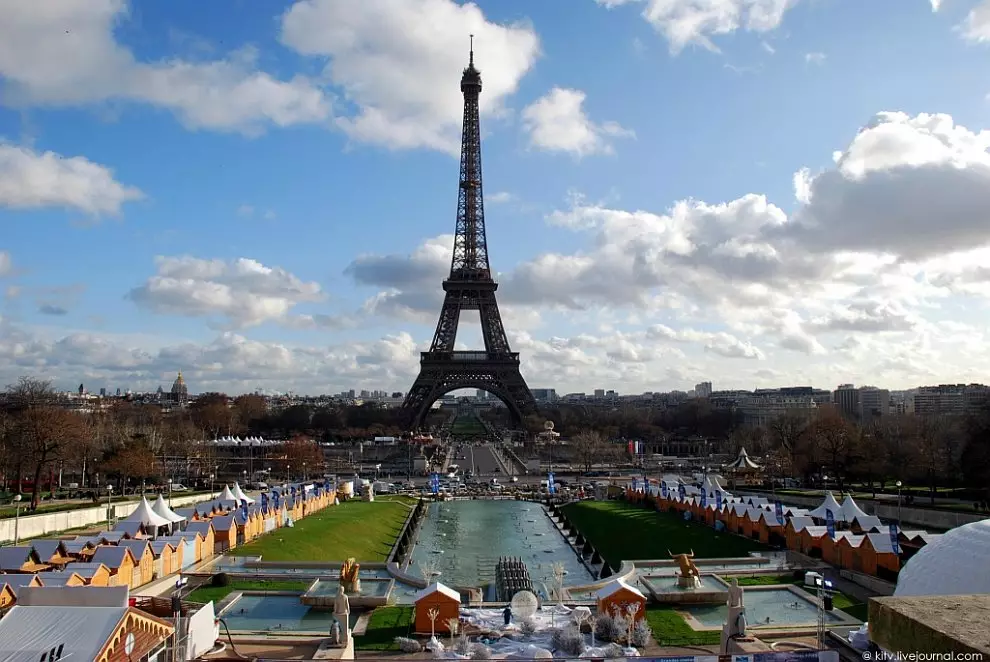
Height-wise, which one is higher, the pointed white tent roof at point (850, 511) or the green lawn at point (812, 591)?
the pointed white tent roof at point (850, 511)

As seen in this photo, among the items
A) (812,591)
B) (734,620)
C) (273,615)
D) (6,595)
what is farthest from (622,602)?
(6,595)

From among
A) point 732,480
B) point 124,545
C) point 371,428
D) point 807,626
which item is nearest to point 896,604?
point 807,626

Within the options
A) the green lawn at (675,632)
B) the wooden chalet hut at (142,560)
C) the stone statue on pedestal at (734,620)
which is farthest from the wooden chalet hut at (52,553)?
the stone statue on pedestal at (734,620)

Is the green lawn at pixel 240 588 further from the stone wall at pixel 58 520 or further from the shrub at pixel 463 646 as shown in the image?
the stone wall at pixel 58 520

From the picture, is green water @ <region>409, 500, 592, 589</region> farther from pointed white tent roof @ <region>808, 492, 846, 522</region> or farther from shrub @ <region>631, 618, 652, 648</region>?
shrub @ <region>631, 618, 652, 648</region>

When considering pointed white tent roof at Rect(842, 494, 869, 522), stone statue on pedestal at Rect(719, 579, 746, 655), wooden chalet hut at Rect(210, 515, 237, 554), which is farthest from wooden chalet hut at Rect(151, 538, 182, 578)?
pointed white tent roof at Rect(842, 494, 869, 522)
